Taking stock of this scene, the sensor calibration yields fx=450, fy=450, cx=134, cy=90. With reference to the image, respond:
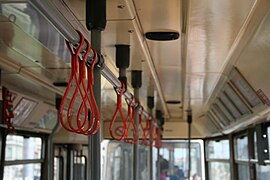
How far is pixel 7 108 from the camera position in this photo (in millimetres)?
3816

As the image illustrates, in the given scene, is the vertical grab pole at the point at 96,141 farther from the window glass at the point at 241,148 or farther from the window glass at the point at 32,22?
the window glass at the point at 241,148

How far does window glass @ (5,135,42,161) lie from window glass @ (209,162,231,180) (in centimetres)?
295

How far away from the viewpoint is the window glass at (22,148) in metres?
4.26

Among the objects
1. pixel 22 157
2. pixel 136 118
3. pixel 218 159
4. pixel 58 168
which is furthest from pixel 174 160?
pixel 136 118

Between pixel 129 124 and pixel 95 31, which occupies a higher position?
pixel 95 31

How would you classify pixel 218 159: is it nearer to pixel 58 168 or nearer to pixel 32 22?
pixel 58 168

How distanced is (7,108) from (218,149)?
4.14m

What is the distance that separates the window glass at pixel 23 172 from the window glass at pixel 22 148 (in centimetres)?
10

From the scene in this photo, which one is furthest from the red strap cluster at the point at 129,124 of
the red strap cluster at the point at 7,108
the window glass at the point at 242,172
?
the window glass at the point at 242,172

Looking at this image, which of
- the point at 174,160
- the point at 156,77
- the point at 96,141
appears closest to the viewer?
the point at 96,141

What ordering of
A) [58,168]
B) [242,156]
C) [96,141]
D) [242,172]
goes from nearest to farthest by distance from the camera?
[96,141] < [242,156] < [242,172] < [58,168]

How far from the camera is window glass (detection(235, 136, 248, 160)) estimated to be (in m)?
5.13

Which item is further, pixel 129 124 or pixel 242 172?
pixel 242 172

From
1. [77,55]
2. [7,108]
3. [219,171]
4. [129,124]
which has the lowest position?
[219,171]
